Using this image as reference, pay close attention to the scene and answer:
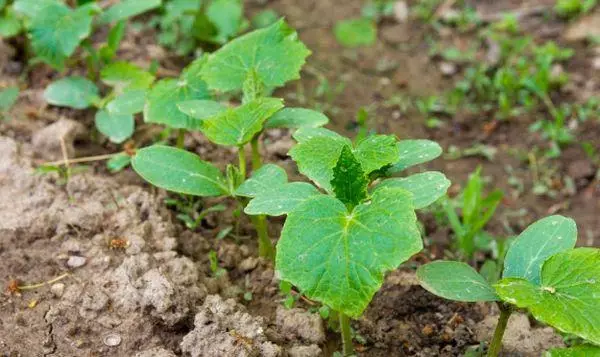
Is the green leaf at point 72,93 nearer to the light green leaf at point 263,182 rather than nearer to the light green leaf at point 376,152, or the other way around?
the light green leaf at point 263,182

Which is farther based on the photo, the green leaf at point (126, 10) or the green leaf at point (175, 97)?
the green leaf at point (126, 10)

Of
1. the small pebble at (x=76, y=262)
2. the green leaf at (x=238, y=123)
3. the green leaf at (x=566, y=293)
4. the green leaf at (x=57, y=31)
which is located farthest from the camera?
the green leaf at (x=57, y=31)

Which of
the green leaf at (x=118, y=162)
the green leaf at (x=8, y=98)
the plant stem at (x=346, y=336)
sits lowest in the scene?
the plant stem at (x=346, y=336)

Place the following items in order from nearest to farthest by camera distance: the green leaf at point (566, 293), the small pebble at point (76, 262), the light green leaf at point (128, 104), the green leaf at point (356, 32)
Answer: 1. the green leaf at point (566, 293)
2. the small pebble at point (76, 262)
3. the light green leaf at point (128, 104)
4. the green leaf at point (356, 32)

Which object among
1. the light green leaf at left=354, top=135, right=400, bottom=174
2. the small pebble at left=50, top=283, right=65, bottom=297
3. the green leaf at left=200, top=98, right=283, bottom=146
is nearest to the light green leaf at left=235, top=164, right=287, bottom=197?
the green leaf at left=200, top=98, right=283, bottom=146

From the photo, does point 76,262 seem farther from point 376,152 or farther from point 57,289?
point 376,152

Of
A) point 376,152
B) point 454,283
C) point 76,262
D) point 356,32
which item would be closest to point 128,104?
point 76,262

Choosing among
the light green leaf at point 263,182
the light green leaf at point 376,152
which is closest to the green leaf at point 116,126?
the light green leaf at point 263,182

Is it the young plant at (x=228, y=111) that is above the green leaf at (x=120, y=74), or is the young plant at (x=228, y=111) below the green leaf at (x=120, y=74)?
above
